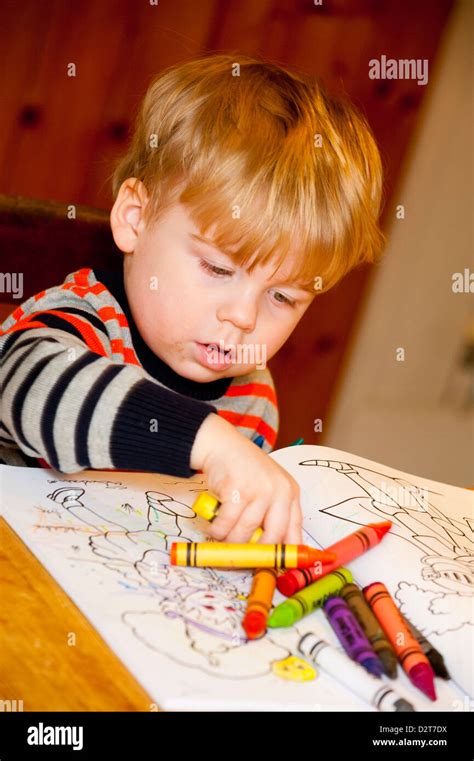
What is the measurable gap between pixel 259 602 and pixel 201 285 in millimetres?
361

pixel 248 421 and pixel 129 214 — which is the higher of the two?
pixel 129 214

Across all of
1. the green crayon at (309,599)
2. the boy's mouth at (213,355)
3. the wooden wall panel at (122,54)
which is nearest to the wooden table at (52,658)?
the green crayon at (309,599)

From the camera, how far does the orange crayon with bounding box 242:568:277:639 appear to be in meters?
0.51

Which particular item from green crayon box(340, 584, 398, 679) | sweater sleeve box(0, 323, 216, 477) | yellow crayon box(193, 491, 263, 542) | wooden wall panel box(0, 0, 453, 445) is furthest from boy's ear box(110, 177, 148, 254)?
wooden wall panel box(0, 0, 453, 445)

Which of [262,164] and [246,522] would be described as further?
[262,164]

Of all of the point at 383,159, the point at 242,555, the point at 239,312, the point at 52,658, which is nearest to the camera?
the point at 52,658

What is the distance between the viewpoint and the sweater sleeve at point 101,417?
2.12 ft

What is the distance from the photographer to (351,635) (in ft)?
1.72

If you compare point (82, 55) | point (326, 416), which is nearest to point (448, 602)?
point (82, 55)

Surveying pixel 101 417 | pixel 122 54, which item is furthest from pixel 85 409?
pixel 122 54

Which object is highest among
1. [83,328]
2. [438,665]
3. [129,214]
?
[129,214]

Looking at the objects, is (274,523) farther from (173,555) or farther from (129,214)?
(129,214)

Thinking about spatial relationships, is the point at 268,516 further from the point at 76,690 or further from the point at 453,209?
the point at 453,209
